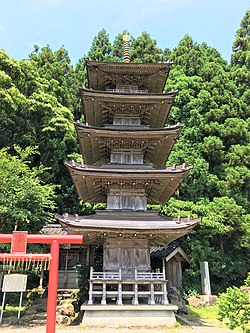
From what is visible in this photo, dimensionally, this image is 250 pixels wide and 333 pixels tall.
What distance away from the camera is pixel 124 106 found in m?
16.8

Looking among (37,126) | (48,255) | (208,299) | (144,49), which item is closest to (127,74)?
(37,126)

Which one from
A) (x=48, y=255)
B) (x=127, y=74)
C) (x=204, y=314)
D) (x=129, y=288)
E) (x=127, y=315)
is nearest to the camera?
(x=48, y=255)

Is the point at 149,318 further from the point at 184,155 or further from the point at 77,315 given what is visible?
the point at 184,155

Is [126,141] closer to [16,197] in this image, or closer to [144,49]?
[16,197]

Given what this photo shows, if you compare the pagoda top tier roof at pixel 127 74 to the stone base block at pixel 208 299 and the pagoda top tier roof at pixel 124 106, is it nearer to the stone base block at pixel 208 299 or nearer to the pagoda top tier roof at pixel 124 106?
the pagoda top tier roof at pixel 124 106

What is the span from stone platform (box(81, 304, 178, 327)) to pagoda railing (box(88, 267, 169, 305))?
260 mm

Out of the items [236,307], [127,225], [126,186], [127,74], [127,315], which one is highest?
[127,74]

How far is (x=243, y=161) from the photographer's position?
25.6 meters

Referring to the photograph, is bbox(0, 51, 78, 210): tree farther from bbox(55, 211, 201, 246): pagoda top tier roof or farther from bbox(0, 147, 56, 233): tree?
bbox(55, 211, 201, 246): pagoda top tier roof

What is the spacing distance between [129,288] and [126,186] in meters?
4.75

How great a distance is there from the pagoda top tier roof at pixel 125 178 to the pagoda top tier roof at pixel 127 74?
5830mm

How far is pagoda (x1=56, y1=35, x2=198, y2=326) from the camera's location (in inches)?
478

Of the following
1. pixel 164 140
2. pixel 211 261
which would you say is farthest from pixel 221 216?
pixel 164 140

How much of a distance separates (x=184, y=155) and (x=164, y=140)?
10.8 m
